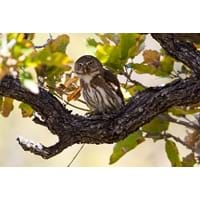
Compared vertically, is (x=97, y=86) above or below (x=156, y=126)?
above

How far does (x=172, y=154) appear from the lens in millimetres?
1271

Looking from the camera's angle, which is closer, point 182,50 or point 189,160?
point 182,50

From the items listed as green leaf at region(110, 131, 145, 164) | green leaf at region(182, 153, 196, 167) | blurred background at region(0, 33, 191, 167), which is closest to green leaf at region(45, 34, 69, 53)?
blurred background at region(0, 33, 191, 167)

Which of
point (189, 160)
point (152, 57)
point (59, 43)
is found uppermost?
point (59, 43)

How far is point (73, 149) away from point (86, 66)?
0.19 meters

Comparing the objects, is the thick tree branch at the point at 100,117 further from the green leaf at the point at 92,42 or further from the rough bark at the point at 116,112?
the green leaf at the point at 92,42

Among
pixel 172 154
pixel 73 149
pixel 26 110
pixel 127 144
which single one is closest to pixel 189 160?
pixel 172 154

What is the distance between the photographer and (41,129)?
1238 millimetres

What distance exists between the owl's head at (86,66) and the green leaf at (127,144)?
0.52 ft

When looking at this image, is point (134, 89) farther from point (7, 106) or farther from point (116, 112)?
point (7, 106)

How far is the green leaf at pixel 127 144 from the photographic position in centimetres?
120
